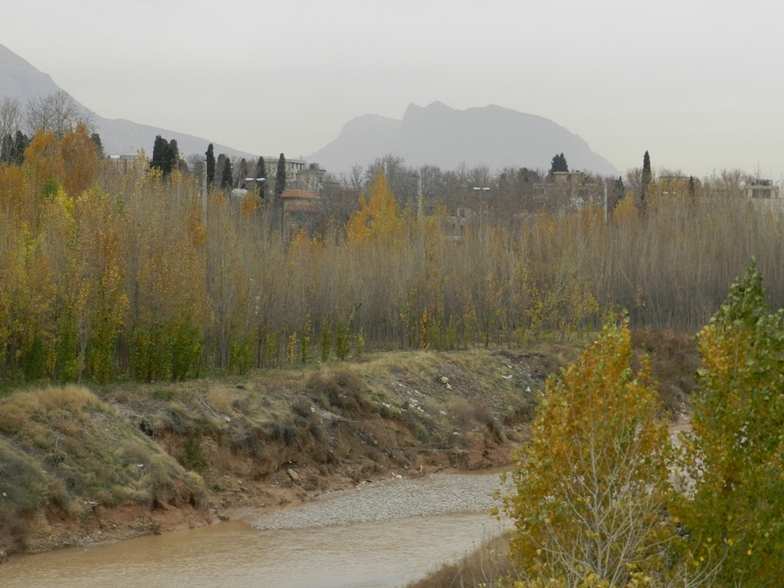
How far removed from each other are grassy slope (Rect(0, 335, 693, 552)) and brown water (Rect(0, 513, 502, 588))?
3.07ft

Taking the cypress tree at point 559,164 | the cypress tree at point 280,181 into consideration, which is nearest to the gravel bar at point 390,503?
the cypress tree at point 280,181

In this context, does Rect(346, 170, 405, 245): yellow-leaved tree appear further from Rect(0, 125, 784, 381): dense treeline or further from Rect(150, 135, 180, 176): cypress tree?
Rect(150, 135, 180, 176): cypress tree

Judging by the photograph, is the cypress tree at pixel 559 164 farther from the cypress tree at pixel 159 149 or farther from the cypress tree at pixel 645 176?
the cypress tree at pixel 159 149

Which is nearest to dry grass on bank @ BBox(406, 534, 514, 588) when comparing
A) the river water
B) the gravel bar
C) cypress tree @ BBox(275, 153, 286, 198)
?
the river water

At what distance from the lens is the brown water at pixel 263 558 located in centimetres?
1497

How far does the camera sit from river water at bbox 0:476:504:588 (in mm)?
14977

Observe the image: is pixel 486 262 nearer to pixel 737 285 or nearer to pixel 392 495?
pixel 392 495

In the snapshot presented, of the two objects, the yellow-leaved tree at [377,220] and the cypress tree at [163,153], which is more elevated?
the cypress tree at [163,153]

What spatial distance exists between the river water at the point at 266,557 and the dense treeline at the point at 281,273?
5.37 m

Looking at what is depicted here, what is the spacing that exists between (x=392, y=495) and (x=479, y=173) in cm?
7298

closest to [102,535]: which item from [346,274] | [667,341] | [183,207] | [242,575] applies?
[242,575]

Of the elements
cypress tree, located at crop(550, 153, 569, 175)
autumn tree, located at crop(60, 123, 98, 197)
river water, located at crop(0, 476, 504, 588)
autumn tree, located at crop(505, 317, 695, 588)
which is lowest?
river water, located at crop(0, 476, 504, 588)

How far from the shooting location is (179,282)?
23312mm

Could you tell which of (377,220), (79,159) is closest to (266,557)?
(79,159)
